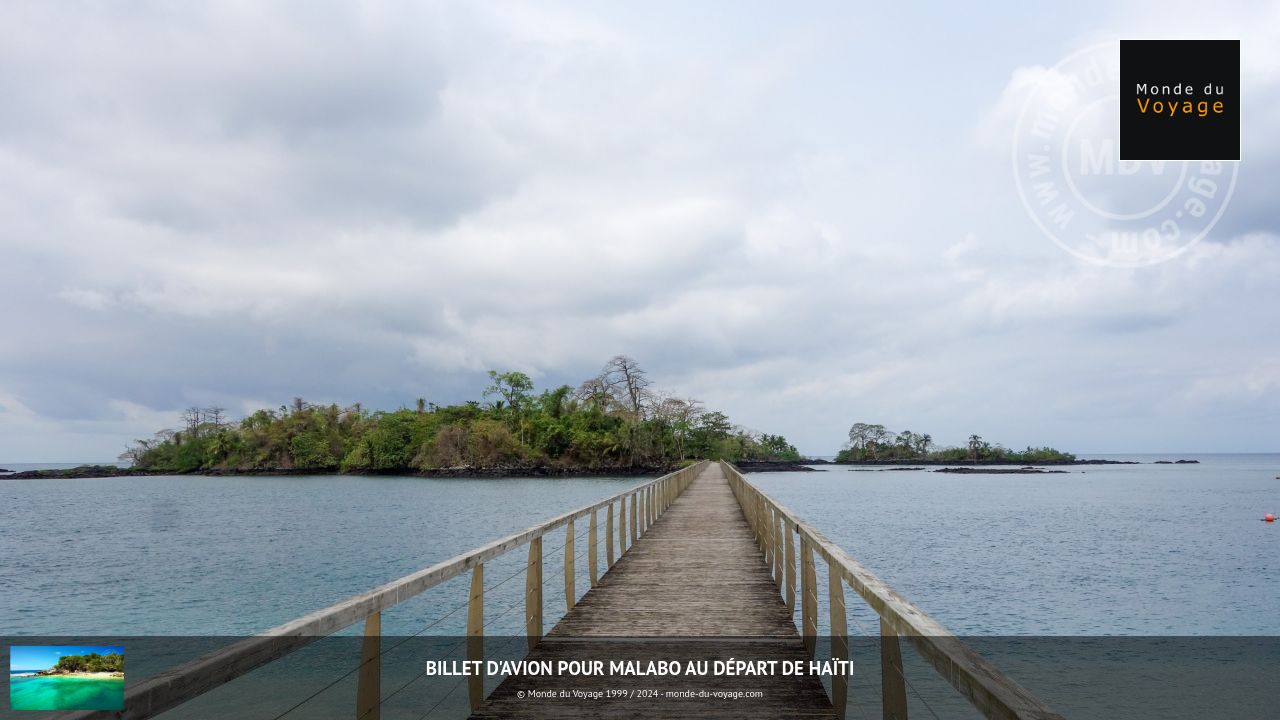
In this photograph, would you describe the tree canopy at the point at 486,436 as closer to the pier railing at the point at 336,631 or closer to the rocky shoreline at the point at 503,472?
the rocky shoreline at the point at 503,472

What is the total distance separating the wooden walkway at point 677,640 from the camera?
12.8ft

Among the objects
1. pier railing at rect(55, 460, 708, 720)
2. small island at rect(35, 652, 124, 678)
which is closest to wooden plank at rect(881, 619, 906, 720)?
pier railing at rect(55, 460, 708, 720)

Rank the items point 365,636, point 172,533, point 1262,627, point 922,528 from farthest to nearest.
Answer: point 172,533 < point 922,528 < point 1262,627 < point 365,636

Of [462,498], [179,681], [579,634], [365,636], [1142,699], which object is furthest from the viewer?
[462,498]

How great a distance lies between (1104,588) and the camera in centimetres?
1842

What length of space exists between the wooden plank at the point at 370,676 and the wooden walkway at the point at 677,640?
1008mm

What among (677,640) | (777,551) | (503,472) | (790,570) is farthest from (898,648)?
(503,472)

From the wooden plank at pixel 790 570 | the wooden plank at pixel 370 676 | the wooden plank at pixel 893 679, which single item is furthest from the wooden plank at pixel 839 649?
the wooden plank at pixel 790 570

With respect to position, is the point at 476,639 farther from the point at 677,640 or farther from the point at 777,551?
the point at 777,551

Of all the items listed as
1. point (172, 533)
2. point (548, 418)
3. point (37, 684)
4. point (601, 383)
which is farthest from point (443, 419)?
point (37, 684)

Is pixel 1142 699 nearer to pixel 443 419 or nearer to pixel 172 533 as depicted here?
pixel 172 533

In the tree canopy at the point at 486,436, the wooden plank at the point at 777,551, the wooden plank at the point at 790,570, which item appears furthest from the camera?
the tree canopy at the point at 486,436

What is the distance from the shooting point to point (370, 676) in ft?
9.20

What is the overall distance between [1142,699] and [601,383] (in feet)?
199
